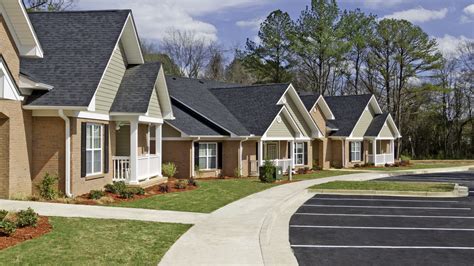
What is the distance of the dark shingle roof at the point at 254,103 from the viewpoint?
108 feet

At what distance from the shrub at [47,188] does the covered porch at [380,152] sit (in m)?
35.0

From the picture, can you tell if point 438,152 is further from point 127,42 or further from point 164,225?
point 164,225

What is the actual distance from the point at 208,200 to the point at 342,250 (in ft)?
25.9

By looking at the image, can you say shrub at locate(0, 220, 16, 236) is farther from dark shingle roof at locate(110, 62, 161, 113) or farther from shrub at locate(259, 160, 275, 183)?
shrub at locate(259, 160, 275, 183)

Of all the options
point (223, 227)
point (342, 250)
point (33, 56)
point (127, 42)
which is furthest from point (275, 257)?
Result: point (127, 42)

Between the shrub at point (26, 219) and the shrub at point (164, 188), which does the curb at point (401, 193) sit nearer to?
the shrub at point (164, 188)

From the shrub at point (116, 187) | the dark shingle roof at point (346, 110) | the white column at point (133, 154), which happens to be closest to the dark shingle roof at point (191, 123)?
the white column at point (133, 154)

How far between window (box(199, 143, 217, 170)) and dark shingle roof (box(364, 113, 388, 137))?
20.3 m

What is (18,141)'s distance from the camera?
51.4 feet

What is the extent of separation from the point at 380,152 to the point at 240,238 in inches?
1631

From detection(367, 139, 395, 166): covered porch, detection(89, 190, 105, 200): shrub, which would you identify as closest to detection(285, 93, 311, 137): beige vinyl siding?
detection(367, 139, 395, 166): covered porch

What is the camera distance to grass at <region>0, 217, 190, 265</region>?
860cm

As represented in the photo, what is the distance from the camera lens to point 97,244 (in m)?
9.79

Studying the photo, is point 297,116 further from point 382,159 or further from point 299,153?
point 382,159
